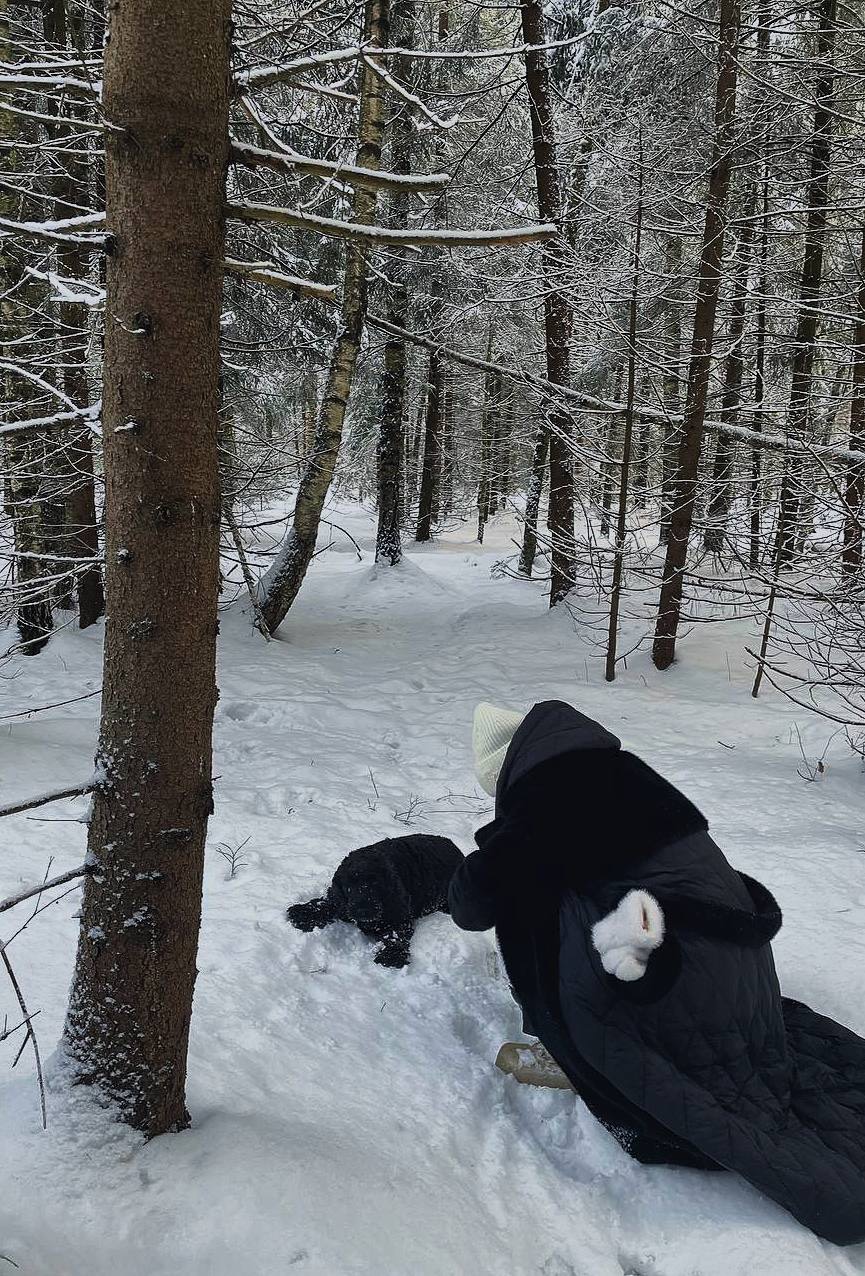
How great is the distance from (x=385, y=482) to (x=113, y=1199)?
13211 millimetres

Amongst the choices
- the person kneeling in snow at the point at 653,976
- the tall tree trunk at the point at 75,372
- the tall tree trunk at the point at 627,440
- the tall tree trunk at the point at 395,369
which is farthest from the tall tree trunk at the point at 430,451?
the person kneeling in snow at the point at 653,976

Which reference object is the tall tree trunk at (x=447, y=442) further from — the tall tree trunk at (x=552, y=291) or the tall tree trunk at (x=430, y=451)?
the tall tree trunk at (x=552, y=291)

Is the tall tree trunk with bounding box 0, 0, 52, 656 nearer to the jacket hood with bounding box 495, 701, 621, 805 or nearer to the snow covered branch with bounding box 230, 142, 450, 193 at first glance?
the jacket hood with bounding box 495, 701, 621, 805

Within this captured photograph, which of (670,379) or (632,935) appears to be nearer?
(632,935)

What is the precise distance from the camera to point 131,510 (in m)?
1.92

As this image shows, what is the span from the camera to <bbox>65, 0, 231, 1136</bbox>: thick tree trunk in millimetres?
1779

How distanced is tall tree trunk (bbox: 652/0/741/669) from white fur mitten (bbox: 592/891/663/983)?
6772mm

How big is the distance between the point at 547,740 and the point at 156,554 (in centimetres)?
148

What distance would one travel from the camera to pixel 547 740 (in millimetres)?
2730

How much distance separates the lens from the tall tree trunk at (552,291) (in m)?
9.68

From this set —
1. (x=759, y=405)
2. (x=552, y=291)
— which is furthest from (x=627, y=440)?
(x=552, y=291)

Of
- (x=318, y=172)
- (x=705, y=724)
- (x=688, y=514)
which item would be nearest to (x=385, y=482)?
(x=688, y=514)

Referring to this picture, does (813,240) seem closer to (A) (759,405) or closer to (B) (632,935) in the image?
(A) (759,405)

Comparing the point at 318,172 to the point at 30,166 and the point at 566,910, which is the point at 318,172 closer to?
the point at 566,910
